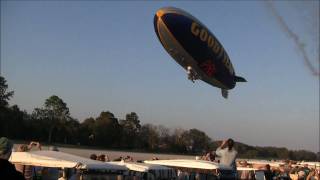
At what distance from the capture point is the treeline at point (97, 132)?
6394 centimetres

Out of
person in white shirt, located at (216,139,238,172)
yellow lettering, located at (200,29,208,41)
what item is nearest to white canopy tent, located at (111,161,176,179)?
person in white shirt, located at (216,139,238,172)

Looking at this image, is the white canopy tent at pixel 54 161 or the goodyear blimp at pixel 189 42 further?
the goodyear blimp at pixel 189 42

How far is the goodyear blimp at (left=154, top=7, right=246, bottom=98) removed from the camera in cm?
2573

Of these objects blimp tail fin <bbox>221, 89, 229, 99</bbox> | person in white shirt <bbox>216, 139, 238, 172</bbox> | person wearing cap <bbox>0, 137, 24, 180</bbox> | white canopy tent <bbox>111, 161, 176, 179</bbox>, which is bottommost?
white canopy tent <bbox>111, 161, 176, 179</bbox>

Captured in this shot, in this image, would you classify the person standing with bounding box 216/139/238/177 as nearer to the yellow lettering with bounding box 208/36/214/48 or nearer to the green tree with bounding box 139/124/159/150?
the yellow lettering with bounding box 208/36/214/48

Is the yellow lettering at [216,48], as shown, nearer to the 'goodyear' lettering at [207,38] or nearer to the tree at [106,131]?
the 'goodyear' lettering at [207,38]

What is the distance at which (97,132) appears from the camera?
72750mm

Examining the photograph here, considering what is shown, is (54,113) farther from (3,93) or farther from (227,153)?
(227,153)

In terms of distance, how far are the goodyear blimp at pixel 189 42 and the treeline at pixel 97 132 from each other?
30.0 metres

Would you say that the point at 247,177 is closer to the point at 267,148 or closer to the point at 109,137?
the point at 109,137

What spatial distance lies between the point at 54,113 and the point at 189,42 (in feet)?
189

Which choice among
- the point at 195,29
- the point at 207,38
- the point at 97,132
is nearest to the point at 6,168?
the point at 195,29

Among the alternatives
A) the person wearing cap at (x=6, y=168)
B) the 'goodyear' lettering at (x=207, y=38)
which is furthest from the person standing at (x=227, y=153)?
the 'goodyear' lettering at (x=207, y=38)

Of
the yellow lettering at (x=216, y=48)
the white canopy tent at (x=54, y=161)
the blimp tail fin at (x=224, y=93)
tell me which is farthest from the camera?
the blimp tail fin at (x=224, y=93)
